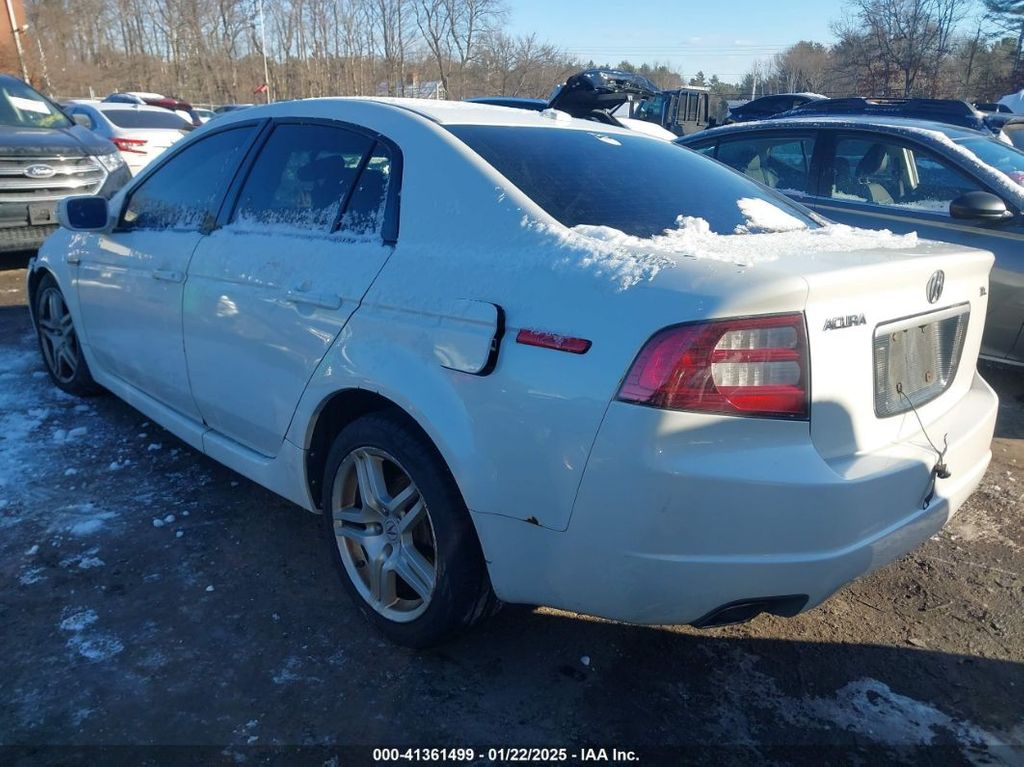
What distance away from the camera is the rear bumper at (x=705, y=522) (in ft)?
5.99

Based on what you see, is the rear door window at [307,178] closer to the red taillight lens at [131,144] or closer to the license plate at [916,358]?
the license plate at [916,358]

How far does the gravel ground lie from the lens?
2205 millimetres

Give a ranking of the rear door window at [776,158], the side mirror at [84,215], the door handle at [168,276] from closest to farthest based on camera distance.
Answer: the door handle at [168,276] → the side mirror at [84,215] → the rear door window at [776,158]

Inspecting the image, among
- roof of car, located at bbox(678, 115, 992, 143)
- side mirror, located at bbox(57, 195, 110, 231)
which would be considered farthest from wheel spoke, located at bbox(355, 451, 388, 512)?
roof of car, located at bbox(678, 115, 992, 143)

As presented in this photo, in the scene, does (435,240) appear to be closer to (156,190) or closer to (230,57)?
(156,190)

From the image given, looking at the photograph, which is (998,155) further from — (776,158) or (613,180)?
(613,180)

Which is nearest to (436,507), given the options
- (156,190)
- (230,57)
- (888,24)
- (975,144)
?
(156,190)

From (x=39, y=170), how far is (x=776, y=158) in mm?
6565

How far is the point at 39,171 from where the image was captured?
7355 mm

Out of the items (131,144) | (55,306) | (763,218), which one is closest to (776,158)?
(763,218)

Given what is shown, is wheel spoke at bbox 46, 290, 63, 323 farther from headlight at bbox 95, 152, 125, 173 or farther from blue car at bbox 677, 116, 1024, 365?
blue car at bbox 677, 116, 1024, 365

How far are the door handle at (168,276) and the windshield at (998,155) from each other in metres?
4.66

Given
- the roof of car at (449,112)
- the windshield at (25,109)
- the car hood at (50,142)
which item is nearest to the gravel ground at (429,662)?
the roof of car at (449,112)

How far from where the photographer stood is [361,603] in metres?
2.64
